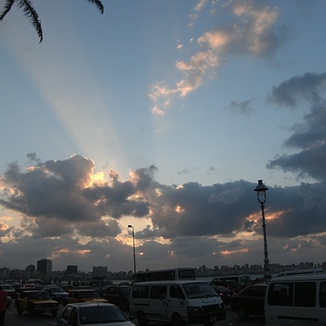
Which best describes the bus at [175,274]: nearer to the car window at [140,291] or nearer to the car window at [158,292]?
the car window at [140,291]

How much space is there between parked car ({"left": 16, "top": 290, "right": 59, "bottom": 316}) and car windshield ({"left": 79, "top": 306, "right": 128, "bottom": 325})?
14.3 m

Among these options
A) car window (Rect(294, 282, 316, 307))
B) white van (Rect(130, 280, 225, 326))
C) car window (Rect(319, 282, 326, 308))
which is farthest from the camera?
white van (Rect(130, 280, 225, 326))

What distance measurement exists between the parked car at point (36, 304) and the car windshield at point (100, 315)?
562 inches

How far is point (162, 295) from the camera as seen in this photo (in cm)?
1761

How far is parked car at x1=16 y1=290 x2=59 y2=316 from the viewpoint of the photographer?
24797 mm

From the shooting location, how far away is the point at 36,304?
81.6 ft

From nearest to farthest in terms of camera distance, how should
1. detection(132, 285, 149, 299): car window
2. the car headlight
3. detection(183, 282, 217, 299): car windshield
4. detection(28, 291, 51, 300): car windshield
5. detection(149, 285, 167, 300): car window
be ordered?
the car headlight
detection(183, 282, 217, 299): car windshield
detection(149, 285, 167, 300): car window
detection(132, 285, 149, 299): car window
detection(28, 291, 51, 300): car windshield

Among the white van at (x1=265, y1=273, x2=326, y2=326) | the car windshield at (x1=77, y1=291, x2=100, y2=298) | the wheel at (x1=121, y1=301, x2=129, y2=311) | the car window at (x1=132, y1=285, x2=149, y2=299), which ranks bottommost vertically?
the wheel at (x1=121, y1=301, x2=129, y2=311)

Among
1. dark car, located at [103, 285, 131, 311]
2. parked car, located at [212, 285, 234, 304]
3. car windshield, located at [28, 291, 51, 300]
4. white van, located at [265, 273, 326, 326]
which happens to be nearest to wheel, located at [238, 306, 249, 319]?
parked car, located at [212, 285, 234, 304]

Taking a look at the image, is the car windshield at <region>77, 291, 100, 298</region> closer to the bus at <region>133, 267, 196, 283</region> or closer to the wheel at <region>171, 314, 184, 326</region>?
the bus at <region>133, 267, 196, 283</region>

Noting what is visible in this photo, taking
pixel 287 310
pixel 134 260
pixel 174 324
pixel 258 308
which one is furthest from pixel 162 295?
pixel 134 260

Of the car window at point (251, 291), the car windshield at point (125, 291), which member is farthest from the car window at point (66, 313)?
the car windshield at point (125, 291)

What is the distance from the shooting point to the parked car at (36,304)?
24.8 m

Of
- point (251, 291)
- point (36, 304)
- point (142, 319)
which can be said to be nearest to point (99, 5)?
point (142, 319)
